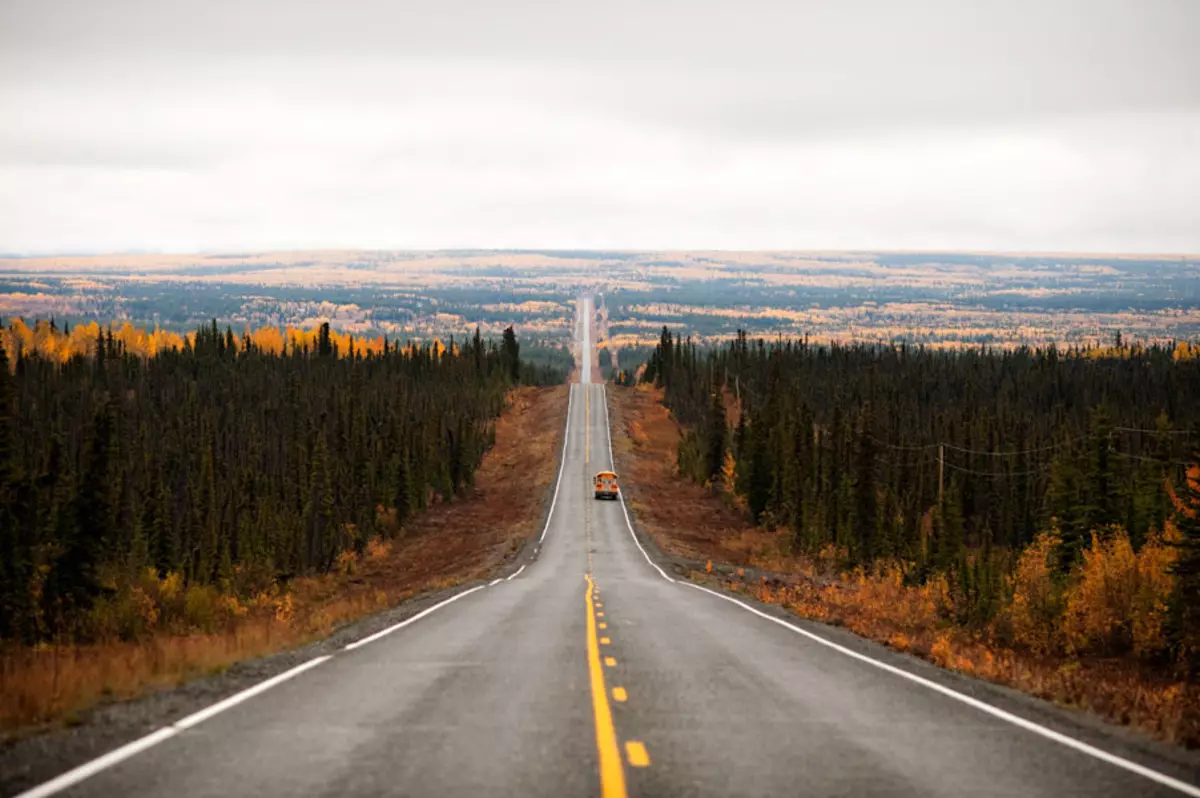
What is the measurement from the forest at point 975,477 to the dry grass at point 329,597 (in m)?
19.3

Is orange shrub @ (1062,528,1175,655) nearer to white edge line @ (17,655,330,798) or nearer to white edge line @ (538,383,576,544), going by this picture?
white edge line @ (17,655,330,798)

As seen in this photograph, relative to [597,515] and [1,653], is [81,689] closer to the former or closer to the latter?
[1,653]

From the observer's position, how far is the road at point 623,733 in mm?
7559

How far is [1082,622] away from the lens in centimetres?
2953

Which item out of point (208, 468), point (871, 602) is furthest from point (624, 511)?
point (208, 468)

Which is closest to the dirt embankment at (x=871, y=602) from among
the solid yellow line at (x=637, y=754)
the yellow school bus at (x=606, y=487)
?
the yellow school bus at (x=606, y=487)

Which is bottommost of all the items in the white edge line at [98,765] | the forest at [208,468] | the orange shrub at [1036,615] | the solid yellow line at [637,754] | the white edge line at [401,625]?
the forest at [208,468]

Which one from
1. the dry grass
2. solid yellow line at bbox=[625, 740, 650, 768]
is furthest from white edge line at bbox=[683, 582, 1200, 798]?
the dry grass

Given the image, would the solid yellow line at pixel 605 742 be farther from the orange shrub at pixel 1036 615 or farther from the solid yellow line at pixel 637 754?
the orange shrub at pixel 1036 615

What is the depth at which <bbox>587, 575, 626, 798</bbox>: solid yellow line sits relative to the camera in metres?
7.49

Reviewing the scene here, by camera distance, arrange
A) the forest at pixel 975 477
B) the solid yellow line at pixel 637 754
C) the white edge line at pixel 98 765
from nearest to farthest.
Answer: the white edge line at pixel 98 765
the solid yellow line at pixel 637 754
the forest at pixel 975 477

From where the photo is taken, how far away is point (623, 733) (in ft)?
31.0

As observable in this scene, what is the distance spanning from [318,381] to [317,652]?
162 metres

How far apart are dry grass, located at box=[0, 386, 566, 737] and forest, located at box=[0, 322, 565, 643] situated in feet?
9.38
